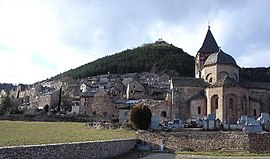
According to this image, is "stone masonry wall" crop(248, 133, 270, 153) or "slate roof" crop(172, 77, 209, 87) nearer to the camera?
"stone masonry wall" crop(248, 133, 270, 153)

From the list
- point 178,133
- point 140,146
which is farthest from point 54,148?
point 178,133

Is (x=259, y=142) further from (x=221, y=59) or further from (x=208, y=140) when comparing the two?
(x=221, y=59)

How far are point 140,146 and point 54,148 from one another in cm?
1230

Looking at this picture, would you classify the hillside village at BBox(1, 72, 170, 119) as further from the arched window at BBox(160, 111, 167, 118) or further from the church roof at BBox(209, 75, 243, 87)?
the church roof at BBox(209, 75, 243, 87)

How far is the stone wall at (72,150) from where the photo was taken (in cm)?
1502

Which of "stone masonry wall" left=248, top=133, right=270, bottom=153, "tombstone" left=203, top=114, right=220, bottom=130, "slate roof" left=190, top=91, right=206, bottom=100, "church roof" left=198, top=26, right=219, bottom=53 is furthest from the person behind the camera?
"church roof" left=198, top=26, right=219, bottom=53

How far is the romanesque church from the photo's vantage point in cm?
4197

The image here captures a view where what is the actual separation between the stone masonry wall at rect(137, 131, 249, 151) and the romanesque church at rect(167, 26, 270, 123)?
1313 cm

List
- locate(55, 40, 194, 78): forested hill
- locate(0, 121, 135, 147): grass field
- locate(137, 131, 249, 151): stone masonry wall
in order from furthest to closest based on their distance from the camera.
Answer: locate(55, 40, 194, 78): forested hill → locate(137, 131, 249, 151): stone masonry wall → locate(0, 121, 135, 147): grass field

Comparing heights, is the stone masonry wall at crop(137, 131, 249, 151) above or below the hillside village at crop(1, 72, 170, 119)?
below

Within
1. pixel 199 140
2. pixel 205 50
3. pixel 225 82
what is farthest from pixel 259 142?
pixel 205 50

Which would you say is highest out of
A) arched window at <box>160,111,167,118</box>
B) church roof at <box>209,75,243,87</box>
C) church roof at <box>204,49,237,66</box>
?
church roof at <box>204,49,237,66</box>

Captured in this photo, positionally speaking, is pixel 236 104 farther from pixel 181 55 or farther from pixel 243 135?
pixel 181 55

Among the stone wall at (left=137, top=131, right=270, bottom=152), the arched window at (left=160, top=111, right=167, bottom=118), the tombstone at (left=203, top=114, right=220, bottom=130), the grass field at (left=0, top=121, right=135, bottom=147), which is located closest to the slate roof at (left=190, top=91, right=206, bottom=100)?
the arched window at (left=160, top=111, right=167, bottom=118)
